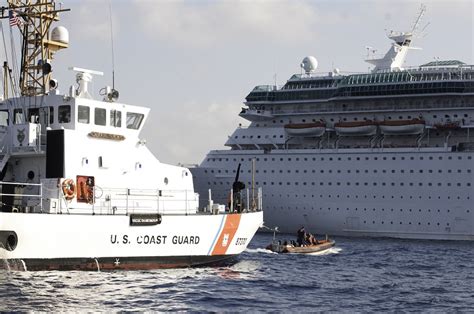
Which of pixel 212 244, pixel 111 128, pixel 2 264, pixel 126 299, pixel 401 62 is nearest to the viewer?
pixel 126 299

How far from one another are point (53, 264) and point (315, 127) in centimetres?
3719

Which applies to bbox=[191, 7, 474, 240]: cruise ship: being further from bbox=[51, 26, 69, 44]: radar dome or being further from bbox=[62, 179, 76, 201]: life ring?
bbox=[62, 179, 76, 201]: life ring

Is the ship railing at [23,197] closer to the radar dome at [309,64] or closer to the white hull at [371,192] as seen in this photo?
the white hull at [371,192]

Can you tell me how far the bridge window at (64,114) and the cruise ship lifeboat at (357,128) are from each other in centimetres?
3406

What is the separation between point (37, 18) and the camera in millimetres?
27188

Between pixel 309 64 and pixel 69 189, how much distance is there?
138 feet

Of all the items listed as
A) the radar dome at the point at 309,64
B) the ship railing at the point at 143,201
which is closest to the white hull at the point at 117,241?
the ship railing at the point at 143,201

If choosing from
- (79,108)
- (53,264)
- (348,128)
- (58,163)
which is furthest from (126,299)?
(348,128)

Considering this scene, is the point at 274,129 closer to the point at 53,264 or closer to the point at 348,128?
the point at 348,128

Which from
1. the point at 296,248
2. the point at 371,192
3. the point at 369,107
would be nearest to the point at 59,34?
the point at 296,248

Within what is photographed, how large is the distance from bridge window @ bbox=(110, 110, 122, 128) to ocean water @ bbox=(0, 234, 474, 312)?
16.5ft

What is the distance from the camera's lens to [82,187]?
78.8 ft

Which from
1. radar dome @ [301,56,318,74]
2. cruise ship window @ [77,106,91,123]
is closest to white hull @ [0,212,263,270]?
cruise ship window @ [77,106,91,123]

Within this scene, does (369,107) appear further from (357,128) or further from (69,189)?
(69,189)
